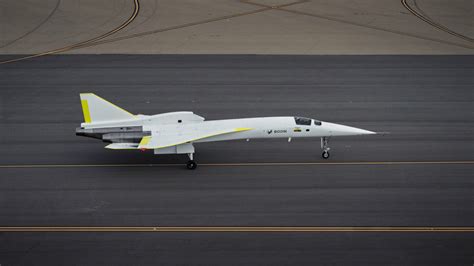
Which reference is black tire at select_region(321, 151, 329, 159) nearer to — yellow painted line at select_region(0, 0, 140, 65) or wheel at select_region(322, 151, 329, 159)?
wheel at select_region(322, 151, 329, 159)

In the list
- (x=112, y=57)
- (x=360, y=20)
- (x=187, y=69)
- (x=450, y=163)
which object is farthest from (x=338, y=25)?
(x=450, y=163)

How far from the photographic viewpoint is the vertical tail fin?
36.1 m

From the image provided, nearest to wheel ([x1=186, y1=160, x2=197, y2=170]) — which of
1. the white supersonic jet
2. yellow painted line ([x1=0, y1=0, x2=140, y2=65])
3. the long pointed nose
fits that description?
the white supersonic jet

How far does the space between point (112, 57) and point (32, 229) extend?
27.7 meters

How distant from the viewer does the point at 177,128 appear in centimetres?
3594

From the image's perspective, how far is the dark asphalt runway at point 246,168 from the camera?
27484 mm

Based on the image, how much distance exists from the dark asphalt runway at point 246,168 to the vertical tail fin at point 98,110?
7.80 feet

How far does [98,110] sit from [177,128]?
14.3 feet

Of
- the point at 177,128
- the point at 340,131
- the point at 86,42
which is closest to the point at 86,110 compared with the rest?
the point at 177,128

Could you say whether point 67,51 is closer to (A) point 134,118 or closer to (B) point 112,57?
(B) point 112,57

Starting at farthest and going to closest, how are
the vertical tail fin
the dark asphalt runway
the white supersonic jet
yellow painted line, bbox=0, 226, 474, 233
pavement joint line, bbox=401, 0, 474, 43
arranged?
pavement joint line, bbox=401, 0, 474, 43, the vertical tail fin, the white supersonic jet, yellow painted line, bbox=0, 226, 474, 233, the dark asphalt runway

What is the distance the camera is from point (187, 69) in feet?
171

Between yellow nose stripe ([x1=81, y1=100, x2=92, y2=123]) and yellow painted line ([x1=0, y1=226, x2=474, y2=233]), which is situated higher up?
yellow nose stripe ([x1=81, y1=100, x2=92, y2=123])
